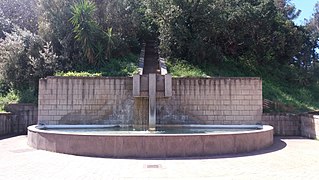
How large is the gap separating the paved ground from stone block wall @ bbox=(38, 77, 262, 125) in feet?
12.6

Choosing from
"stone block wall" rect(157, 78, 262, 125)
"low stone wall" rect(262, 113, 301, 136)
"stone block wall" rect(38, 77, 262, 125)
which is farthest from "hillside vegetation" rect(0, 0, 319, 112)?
"stone block wall" rect(157, 78, 262, 125)

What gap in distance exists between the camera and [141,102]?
1274 centimetres

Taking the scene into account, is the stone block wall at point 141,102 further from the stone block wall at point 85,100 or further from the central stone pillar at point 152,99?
the central stone pillar at point 152,99

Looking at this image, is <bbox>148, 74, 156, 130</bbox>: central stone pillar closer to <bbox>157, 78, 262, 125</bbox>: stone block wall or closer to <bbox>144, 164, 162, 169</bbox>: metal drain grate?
<bbox>157, 78, 262, 125</bbox>: stone block wall

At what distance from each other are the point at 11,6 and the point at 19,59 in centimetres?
818

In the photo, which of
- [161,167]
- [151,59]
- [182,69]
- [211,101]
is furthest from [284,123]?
[161,167]

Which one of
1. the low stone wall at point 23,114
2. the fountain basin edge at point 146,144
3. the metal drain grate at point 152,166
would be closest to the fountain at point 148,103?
the low stone wall at point 23,114

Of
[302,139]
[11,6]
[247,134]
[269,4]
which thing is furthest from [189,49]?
[11,6]

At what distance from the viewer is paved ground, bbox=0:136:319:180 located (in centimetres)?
621

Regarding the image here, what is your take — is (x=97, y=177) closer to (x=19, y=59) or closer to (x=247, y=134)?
(x=247, y=134)

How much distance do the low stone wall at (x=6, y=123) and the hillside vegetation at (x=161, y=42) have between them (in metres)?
1.18

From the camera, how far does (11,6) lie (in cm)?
2150

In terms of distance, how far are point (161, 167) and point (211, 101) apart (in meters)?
6.50

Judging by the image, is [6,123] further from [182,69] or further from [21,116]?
[182,69]
